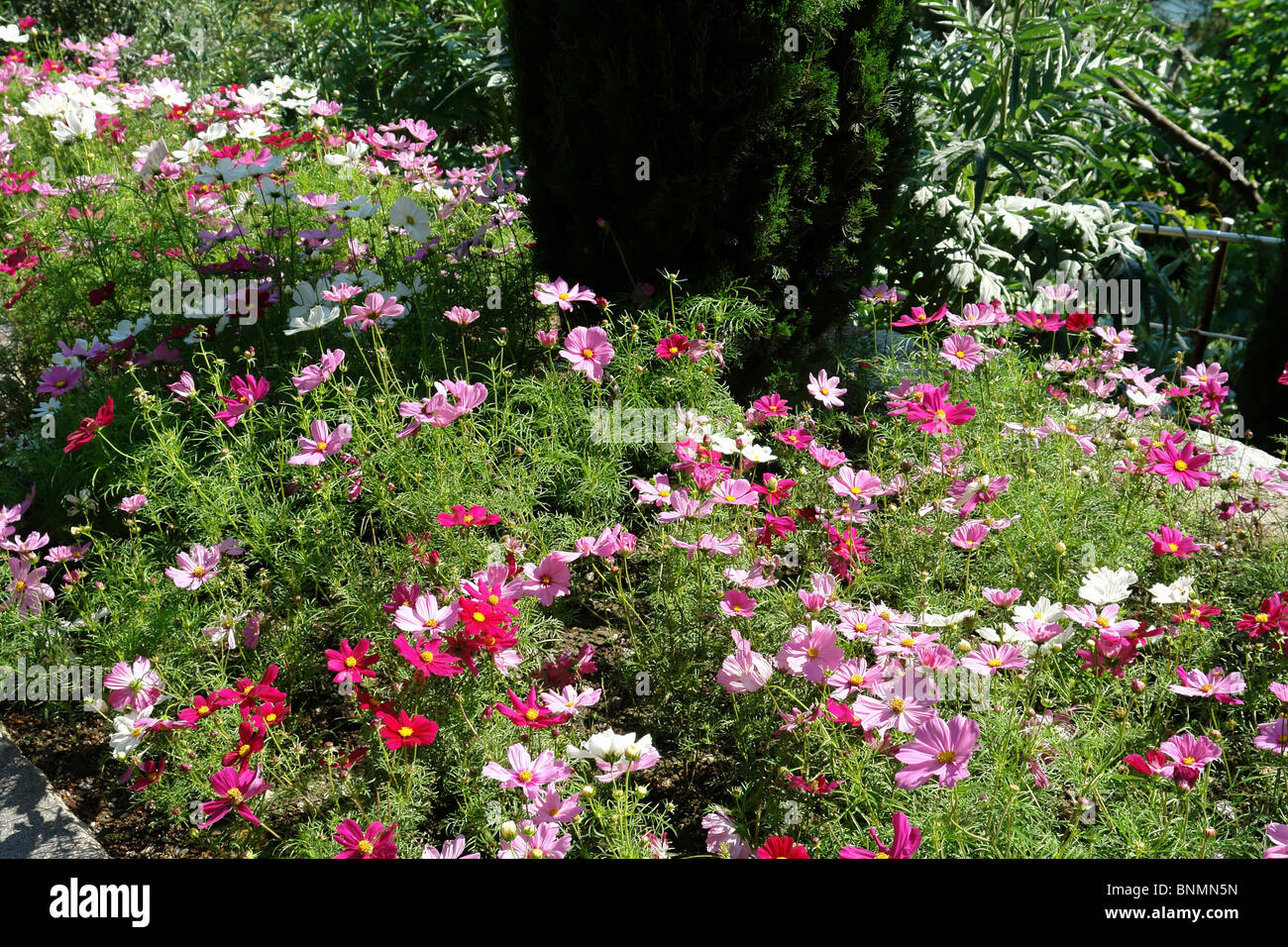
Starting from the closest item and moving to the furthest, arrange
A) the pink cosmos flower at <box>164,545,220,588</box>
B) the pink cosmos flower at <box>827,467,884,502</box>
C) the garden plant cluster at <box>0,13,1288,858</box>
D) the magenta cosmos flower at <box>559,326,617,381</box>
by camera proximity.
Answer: the garden plant cluster at <box>0,13,1288,858</box> → the pink cosmos flower at <box>164,545,220,588</box> → the pink cosmos flower at <box>827,467,884,502</box> → the magenta cosmos flower at <box>559,326,617,381</box>

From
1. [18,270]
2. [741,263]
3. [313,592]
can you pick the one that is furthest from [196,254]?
[741,263]

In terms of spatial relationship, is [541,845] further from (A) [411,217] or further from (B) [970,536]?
(A) [411,217]

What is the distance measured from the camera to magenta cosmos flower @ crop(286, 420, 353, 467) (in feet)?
6.93

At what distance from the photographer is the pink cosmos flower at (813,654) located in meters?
1.71

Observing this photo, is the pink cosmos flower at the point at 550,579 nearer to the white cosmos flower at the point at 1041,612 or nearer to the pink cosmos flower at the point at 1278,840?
the white cosmos flower at the point at 1041,612

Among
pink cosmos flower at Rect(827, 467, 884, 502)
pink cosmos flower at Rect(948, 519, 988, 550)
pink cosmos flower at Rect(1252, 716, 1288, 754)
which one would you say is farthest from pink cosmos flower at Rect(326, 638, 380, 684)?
pink cosmos flower at Rect(1252, 716, 1288, 754)

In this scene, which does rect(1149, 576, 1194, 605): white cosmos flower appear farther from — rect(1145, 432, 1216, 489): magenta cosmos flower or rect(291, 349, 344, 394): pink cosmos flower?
rect(291, 349, 344, 394): pink cosmos flower

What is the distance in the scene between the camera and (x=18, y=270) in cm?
399

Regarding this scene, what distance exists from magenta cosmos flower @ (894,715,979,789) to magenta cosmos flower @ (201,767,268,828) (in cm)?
114

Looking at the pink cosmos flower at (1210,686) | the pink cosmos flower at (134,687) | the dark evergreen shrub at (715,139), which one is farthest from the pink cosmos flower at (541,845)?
the dark evergreen shrub at (715,139)

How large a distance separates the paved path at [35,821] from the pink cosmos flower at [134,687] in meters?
0.35

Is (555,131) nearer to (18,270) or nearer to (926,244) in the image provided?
(926,244)

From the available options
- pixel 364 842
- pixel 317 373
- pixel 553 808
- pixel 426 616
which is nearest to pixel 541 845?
pixel 553 808
